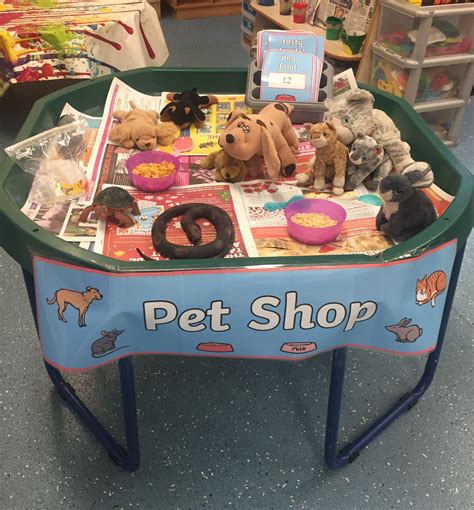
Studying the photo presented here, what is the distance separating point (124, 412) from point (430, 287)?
0.57 meters

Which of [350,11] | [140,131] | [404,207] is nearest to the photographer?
[404,207]

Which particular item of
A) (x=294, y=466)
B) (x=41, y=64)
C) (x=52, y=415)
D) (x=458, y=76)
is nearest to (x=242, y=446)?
(x=294, y=466)

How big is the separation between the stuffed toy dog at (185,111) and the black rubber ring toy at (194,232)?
397mm

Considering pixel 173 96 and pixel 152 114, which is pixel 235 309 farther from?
pixel 173 96

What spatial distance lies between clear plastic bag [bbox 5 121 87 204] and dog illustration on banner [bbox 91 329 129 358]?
0.38m

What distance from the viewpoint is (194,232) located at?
3.29 feet

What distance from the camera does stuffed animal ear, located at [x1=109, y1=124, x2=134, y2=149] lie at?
4.23 ft

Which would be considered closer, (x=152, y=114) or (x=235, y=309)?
(x=235, y=309)

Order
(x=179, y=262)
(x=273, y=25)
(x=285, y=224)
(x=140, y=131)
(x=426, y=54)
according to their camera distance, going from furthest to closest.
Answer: (x=273, y=25) → (x=426, y=54) → (x=140, y=131) → (x=285, y=224) → (x=179, y=262)

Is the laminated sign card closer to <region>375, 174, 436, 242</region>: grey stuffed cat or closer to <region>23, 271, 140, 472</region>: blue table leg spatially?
<region>375, 174, 436, 242</region>: grey stuffed cat

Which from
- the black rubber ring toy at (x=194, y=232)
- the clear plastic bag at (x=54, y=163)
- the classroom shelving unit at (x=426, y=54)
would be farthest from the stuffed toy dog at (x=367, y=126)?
the classroom shelving unit at (x=426, y=54)

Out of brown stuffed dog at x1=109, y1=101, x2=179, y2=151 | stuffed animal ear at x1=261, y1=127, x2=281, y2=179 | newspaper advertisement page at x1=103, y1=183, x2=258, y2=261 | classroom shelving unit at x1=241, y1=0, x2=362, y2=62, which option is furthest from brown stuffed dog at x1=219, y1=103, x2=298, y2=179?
classroom shelving unit at x1=241, y1=0, x2=362, y2=62

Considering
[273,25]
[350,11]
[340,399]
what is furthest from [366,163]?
[273,25]

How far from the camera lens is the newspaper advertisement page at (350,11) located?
85.8 inches
